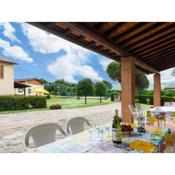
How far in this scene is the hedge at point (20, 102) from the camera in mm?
9445

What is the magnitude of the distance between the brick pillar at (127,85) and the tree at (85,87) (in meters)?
9.54

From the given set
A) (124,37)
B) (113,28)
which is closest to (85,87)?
(124,37)

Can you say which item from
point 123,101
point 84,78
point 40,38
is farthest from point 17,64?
point 123,101

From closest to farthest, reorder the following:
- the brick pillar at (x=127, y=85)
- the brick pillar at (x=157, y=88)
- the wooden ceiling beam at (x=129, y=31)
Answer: the wooden ceiling beam at (x=129, y=31), the brick pillar at (x=127, y=85), the brick pillar at (x=157, y=88)

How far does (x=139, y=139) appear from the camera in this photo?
5.45ft

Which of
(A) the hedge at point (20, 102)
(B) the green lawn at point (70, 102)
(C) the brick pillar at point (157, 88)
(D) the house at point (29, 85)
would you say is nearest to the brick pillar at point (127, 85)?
(C) the brick pillar at point (157, 88)

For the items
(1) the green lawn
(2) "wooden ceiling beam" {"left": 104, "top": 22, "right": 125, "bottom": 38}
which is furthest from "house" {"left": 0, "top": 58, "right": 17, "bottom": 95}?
(2) "wooden ceiling beam" {"left": 104, "top": 22, "right": 125, "bottom": 38}

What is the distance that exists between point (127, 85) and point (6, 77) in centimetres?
736

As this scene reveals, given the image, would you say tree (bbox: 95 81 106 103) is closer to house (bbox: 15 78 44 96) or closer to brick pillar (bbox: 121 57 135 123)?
house (bbox: 15 78 44 96)

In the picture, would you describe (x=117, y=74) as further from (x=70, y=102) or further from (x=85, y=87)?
(x=70, y=102)

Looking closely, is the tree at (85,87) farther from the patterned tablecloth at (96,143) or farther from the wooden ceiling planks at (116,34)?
the patterned tablecloth at (96,143)
